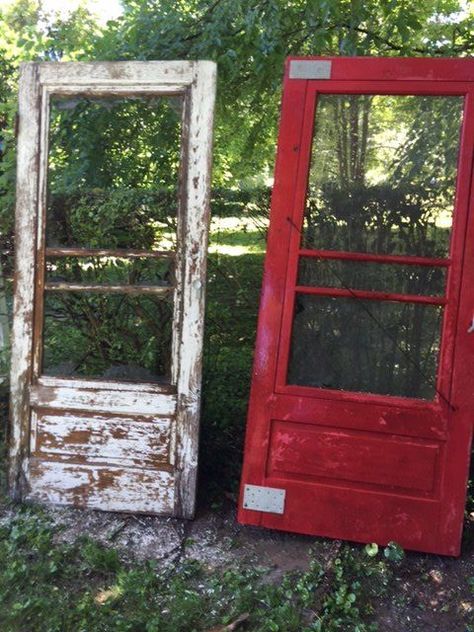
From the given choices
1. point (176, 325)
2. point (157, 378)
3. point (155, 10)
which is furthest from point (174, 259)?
point (155, 10)

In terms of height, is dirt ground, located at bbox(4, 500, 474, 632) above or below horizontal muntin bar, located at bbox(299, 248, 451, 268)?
below

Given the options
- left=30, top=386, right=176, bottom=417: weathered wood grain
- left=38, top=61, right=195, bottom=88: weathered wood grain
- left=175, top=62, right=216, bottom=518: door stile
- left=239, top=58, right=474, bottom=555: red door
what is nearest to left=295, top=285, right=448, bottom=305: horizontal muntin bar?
left=239, top=58, right=474, bottom=555: red door

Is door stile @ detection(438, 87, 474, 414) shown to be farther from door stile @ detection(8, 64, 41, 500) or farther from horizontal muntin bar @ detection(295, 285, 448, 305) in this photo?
door stile @ detection(8, 64, 41, 500)

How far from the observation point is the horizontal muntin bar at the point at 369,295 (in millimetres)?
2725

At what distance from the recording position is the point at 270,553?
9.38 feet

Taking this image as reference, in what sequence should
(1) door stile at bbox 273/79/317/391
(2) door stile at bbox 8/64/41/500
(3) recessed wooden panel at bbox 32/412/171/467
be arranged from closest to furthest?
(1) door stile at bbox 273/79/317/391 < (2) door stile at bbox 8/64/41/500 < (3) recessed wooden panel at bbox 32/412/171/467

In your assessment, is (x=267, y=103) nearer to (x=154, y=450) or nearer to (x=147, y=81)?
(x=147, y=81)

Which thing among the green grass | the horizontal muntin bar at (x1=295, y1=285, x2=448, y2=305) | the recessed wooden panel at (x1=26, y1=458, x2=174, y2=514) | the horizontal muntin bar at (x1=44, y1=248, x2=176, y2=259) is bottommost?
the green grass

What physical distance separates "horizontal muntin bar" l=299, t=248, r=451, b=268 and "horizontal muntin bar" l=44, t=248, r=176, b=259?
0.74 meters

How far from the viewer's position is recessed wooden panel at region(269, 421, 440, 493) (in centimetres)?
275

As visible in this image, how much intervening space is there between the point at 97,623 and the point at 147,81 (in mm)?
2510

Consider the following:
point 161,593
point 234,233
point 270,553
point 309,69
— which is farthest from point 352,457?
point 234,233

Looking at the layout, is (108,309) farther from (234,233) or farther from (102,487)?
(234,233)

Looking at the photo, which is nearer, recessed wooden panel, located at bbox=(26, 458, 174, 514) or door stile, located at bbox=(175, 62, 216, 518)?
door stile, located at bbox=(175, 62, 216, 518)
